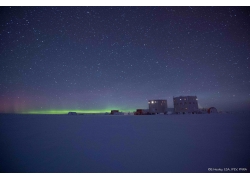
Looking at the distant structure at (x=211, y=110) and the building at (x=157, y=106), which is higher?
the building at (x=157, y=106)

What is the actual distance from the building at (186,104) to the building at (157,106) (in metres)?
3.56

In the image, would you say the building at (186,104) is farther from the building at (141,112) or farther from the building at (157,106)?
the building at (141,112)

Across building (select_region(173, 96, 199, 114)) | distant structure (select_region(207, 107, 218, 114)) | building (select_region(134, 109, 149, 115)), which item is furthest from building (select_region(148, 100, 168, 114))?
distant structure (select_region(207, 107, 218, 114))

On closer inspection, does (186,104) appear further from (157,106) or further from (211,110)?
(211,110)

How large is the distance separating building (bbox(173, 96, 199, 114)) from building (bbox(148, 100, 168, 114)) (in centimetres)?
356

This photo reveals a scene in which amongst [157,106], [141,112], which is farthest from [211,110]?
[141,112]

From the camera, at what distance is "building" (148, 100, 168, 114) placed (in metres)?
37.2

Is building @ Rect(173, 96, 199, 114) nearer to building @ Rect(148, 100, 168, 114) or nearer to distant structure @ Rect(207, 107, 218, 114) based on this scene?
building @ Rect(148, 100, 168, 114)

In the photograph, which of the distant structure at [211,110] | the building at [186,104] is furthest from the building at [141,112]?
the distant structure at [211,110]

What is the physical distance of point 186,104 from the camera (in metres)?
35.7

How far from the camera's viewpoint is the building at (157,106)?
3719 cm

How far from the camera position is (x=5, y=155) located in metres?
4.84
